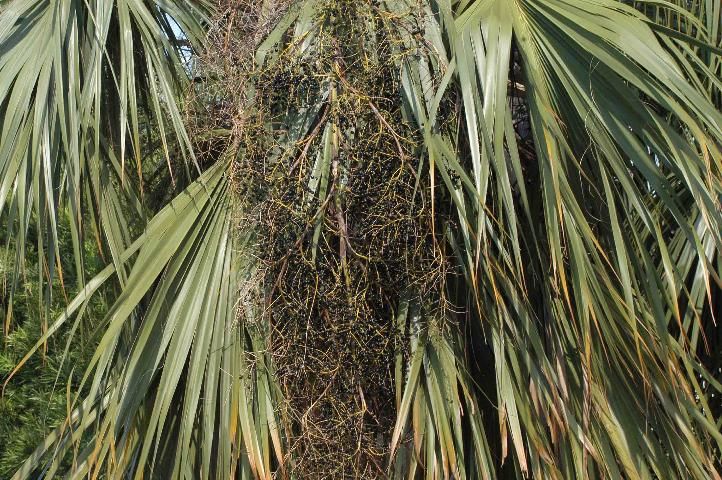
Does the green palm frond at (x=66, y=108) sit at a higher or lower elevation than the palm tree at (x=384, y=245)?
higher

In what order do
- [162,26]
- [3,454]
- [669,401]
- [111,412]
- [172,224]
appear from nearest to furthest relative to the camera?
[669,401], [111,412], [172,224], [162,26], [3,454]

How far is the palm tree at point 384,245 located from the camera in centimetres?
221

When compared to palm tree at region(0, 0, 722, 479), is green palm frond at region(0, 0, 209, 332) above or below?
above

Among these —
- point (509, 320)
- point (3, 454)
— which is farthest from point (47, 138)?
point (3, 454)

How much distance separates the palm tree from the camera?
2.21 metres

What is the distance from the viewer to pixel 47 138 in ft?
8.16

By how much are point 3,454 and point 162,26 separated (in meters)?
3.44

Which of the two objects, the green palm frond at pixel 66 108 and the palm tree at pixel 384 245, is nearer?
the palm tree at pixel 384 245

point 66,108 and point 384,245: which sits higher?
point 66,108

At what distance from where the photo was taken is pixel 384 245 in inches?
89.4

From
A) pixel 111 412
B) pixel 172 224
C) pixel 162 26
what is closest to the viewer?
pixel 111 412

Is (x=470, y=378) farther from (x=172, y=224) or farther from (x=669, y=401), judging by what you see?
(x=172, y=224)

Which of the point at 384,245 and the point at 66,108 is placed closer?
the point at 384,245

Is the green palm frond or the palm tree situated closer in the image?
the palm tree
